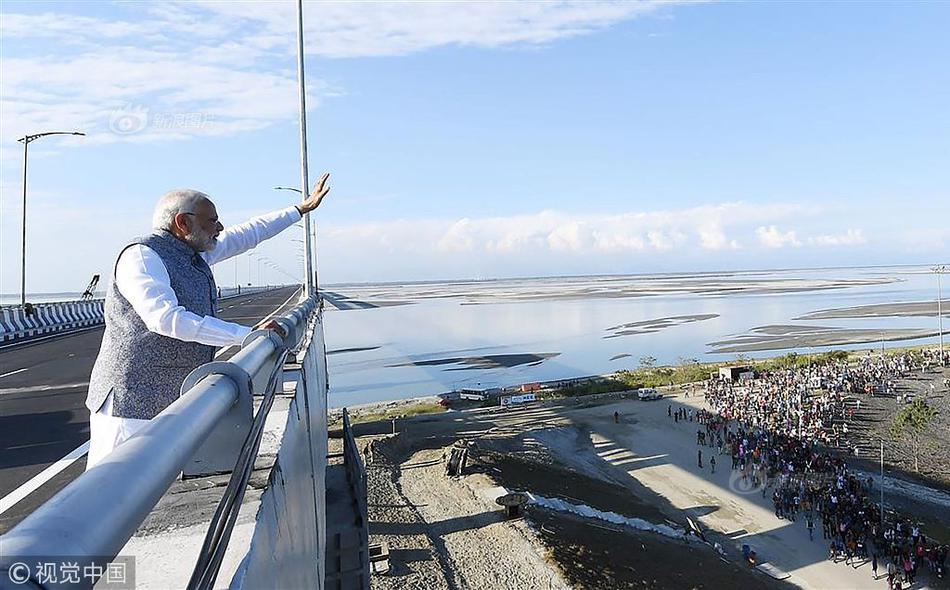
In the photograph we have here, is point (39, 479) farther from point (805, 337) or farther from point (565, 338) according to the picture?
point (805, 337)

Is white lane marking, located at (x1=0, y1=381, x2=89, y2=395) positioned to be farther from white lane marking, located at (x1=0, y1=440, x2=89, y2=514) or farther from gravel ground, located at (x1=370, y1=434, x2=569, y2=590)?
gravel ground, located at (x1=370, y1=434, x2=569, y2=590)

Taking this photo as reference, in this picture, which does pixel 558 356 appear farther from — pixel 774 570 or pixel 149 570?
pixel 149 570

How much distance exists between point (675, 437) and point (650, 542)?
45.7 feet

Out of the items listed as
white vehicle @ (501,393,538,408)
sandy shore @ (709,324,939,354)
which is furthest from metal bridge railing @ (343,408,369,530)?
sandy shore @ (709,324,939,354)

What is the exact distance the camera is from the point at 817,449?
3000 cm

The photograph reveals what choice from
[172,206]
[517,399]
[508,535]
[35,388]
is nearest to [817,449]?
[517,399]

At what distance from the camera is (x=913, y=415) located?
30.6 meters

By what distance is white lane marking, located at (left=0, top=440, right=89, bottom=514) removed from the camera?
5.80 metres

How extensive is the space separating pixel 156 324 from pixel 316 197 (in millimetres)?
2452

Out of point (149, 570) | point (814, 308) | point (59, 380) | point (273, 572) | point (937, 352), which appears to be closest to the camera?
point (149, 570)

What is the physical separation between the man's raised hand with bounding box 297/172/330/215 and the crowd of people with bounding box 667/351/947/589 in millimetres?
19066

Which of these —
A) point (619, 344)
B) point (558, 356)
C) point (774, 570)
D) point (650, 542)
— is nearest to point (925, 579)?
point (774, 570)

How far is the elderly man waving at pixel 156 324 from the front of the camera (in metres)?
2.84

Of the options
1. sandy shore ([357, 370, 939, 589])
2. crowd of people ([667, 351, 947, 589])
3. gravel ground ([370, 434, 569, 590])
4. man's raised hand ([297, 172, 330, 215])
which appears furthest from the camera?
crowd of people ([667, 351, 947, 589])
